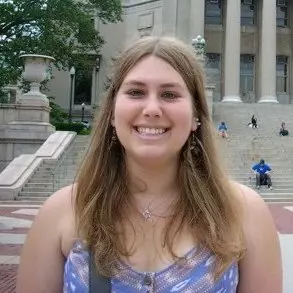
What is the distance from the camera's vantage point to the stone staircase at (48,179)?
56.6 feet

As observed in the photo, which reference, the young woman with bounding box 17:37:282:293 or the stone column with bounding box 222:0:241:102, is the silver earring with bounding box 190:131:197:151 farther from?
the stone column with bounding box 222:0:241:102

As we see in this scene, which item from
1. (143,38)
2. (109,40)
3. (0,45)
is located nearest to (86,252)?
(143,38)

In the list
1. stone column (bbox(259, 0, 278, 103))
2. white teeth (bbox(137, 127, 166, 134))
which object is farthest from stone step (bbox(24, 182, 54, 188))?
stone column (bbox(259, 0, 278, 103))

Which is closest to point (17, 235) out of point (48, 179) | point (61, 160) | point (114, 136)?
point (114, 136)

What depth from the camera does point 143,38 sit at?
2037mm

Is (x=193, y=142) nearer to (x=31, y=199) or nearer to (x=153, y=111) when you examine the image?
(x=153, y=111)

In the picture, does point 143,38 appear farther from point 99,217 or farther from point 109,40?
point 109,40

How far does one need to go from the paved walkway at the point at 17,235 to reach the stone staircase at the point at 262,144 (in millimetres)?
1865

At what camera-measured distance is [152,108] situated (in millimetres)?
1860

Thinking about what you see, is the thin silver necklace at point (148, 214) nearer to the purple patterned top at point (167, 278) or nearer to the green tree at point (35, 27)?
the purple patterned top at point (167, 278)

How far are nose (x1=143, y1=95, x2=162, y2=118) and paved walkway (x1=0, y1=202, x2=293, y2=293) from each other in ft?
11.3

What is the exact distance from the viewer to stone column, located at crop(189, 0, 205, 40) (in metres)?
42.2

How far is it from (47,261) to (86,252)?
0.61 ft

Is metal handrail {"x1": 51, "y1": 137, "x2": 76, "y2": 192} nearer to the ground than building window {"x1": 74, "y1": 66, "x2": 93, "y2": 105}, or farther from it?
nearer to the ground
